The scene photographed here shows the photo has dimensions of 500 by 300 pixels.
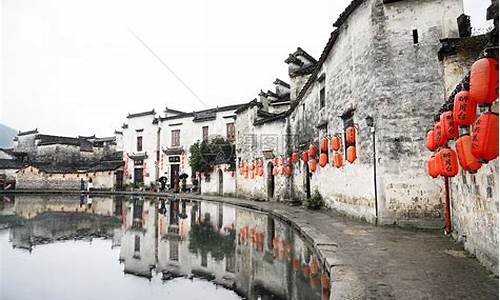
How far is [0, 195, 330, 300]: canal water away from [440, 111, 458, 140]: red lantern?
2885 mm

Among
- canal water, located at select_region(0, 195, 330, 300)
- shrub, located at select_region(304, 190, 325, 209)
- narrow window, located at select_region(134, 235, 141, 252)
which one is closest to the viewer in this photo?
canal water, located at select_region(0, 195, 330, 300)

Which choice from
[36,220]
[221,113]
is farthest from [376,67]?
[221,113]

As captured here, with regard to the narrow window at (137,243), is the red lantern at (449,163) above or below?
above

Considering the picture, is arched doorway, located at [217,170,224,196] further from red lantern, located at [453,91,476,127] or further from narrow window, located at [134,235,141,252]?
red lantern, located at [453,91,476,127]

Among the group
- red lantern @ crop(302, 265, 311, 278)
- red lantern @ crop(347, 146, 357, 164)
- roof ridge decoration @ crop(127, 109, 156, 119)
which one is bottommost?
red lantern @ crop(302, 265, 311, 278)

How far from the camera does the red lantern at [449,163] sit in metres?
5.15

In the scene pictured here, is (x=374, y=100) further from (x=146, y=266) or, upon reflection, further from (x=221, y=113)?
(x=221, y=113)

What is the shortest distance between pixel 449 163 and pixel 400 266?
1.90 metres

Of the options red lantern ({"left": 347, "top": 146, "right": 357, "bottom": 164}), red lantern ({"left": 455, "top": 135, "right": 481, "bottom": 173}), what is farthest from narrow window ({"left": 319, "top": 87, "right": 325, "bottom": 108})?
red lantern ({"left": 455, "top": 135, "right": 481, "bottom": 173})

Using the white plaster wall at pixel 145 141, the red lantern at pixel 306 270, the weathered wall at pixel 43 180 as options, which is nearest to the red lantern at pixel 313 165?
the red lantern at pixel 306 270

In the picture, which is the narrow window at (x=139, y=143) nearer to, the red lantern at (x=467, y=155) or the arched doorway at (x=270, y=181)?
the arched doorway at (x=270, y=181)

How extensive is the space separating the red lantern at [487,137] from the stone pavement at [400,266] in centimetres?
163

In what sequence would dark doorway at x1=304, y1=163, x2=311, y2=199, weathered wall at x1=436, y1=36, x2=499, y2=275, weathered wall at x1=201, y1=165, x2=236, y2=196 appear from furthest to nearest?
weathered wall at x1=201, y1=165, x2=236, y2=196, dark doorway at x1=304, y1=163, x2=311, y2=199, weathered wall at x1=436, y1=36, x2=499, y2=275

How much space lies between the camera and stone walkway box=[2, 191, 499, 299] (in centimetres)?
361
